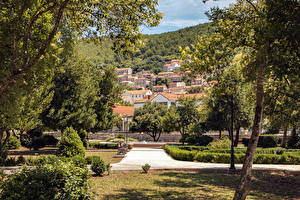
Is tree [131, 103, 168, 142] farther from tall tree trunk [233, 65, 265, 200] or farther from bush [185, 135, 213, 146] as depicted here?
tall tree trunk [233, 65, 265, 200]

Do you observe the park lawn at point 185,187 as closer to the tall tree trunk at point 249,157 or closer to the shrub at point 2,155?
the tall tree trunk at point 249,157

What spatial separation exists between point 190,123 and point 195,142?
2.81m

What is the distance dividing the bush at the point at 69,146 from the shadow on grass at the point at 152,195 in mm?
4984

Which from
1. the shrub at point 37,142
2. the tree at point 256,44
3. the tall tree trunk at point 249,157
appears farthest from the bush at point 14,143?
the tall tree trunk at point 249,157

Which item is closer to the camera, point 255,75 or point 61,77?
point 255,75

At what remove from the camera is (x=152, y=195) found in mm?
9484

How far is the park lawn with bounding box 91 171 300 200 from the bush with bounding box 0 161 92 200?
2052mm

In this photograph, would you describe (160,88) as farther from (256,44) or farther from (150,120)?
(256,44)

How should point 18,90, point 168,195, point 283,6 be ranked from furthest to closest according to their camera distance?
point 168,195
point 18,90
point 283,6

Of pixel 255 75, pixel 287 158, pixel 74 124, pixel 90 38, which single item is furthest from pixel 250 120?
pixel 90 38

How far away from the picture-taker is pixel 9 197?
569 cm

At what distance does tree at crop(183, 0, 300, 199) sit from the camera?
251 inches

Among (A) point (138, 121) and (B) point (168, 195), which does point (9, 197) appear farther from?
(A) point (138, 121)

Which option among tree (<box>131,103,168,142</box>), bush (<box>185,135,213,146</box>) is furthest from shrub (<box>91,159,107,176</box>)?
tree (<box>131,103,168,142</box>)
